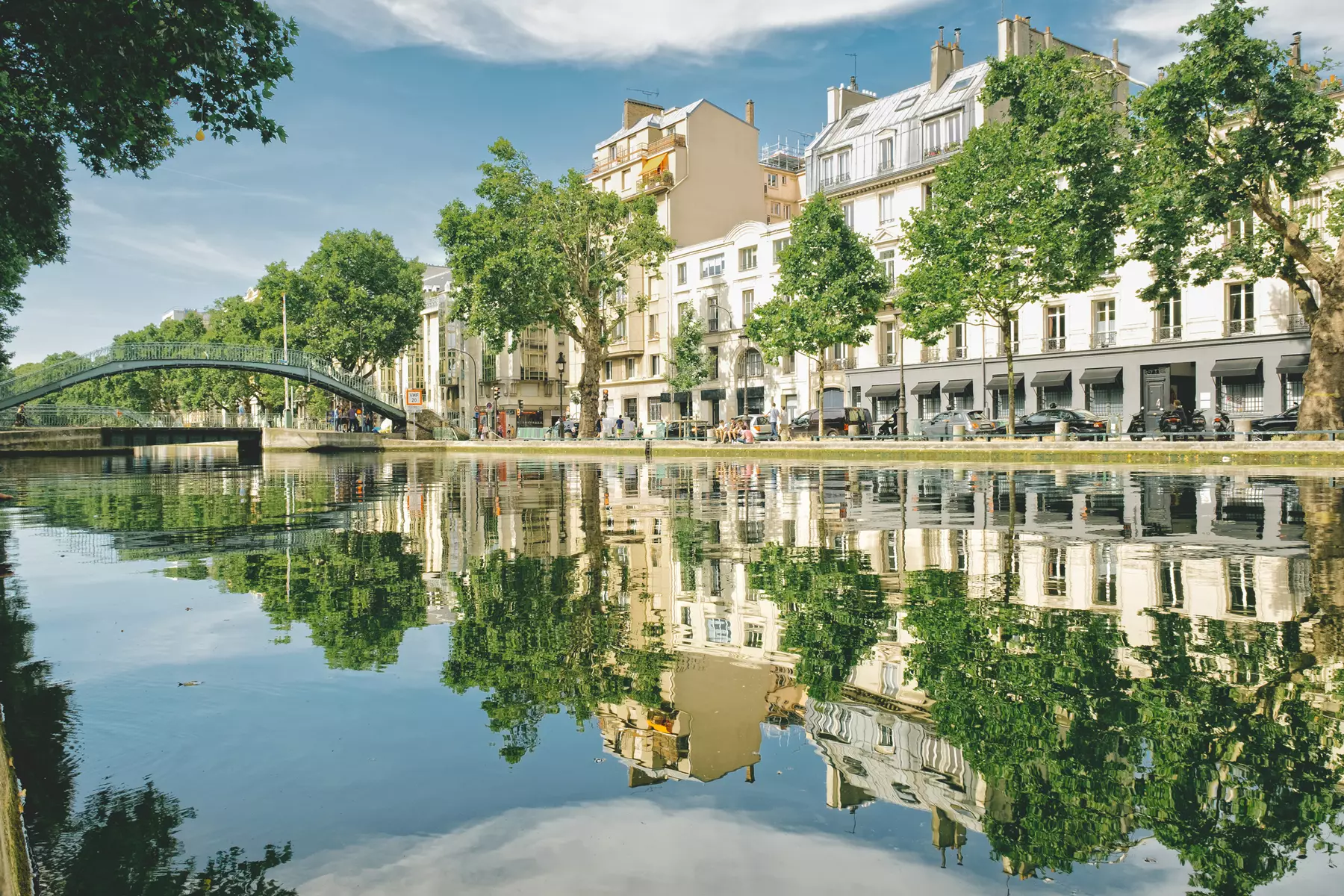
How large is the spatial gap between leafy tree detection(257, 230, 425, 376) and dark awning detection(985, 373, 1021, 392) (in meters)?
48.2

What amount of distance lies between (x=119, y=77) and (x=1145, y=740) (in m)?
11.6

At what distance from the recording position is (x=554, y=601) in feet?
20.1

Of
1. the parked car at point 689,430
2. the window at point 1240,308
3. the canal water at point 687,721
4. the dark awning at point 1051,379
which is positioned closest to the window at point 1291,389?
the window at point 1240,308

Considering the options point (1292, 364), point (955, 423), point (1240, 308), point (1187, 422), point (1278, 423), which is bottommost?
point (1278, 423)

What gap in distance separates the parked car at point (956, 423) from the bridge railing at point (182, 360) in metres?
40.5

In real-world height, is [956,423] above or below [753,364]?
below

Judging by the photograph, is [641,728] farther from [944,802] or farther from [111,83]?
[111,83]

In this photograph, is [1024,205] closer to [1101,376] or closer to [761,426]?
[1101,376]

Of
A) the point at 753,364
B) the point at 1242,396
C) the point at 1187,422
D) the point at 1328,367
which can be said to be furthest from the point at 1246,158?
the point at 753,364

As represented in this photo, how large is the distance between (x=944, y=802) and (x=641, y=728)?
1.16m

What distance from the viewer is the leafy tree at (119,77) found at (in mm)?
9773

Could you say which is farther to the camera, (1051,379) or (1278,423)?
(1051,379)

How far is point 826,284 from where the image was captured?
48.9 meters

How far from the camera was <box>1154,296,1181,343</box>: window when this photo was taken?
44125mm
